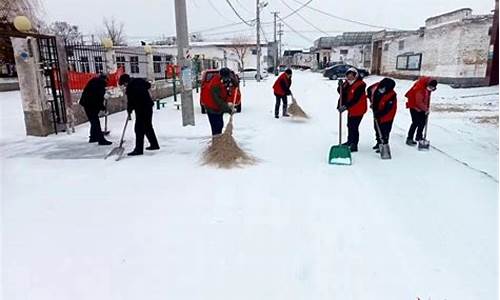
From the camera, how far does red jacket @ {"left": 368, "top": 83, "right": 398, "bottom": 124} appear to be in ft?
19.5

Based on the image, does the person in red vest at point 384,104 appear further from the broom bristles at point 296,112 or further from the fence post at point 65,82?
the fence post at point 65,82

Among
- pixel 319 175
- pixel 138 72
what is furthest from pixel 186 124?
pixel 138 72

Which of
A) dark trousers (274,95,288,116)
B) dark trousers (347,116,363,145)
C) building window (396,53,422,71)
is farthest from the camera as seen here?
building window (396,53,422,71)

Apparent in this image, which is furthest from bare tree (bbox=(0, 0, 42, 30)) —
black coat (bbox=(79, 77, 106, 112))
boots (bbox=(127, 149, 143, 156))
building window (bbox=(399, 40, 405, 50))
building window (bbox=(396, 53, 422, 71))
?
building window (bbox=(399, 40, 405, 50))

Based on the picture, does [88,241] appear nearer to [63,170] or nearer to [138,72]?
[63,170]

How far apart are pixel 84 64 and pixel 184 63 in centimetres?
376

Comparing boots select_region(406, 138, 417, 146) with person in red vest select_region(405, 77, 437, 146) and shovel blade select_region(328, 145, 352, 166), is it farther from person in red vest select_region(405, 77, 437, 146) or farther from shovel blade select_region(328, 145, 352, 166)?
shovel blade select_region(328, 145, 352, 166)

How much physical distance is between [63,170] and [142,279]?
3.44 meters

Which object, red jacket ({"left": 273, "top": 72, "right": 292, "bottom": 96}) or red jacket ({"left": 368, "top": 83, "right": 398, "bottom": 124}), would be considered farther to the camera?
red jacket ({"left": 273, "top": 72, "right": 292, "bottom": 96})

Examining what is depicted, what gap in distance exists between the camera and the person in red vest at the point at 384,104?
5934mm

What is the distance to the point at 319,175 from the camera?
201 inches

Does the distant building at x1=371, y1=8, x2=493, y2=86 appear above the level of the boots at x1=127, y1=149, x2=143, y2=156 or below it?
above

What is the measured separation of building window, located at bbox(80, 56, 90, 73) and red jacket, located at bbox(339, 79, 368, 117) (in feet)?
26.3

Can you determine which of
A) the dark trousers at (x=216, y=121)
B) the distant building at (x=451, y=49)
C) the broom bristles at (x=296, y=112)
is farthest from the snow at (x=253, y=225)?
the distant building at (x=451, y=49)
